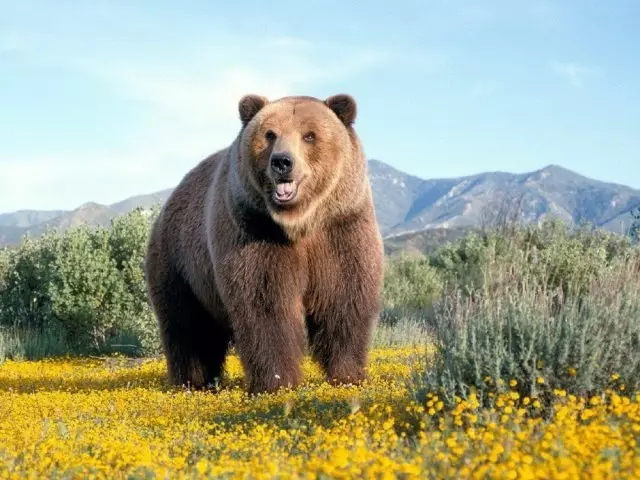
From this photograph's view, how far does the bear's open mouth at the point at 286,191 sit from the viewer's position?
7543mm

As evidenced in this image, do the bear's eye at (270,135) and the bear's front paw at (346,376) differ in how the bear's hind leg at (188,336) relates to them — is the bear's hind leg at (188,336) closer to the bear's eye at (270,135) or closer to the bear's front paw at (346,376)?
the bear's front paw at (346,376)

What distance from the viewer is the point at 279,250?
26.2 ft

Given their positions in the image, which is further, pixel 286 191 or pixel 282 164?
pixel 286 191

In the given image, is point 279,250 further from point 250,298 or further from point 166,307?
point 166,307

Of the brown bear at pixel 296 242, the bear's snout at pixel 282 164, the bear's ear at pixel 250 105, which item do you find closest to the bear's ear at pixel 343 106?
the brown bear at pixel 296 242

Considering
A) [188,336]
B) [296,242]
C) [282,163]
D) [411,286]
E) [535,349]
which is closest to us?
[535,349]

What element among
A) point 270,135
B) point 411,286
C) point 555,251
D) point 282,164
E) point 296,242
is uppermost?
point 270,135

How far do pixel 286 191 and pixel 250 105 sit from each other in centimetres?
112

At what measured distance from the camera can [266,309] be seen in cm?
801

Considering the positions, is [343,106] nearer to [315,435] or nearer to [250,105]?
[250,105]

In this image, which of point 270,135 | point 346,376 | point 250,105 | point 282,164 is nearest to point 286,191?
point 282,164

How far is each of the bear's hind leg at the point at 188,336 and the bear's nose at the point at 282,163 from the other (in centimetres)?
320

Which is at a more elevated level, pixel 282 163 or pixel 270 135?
pixel 270 135

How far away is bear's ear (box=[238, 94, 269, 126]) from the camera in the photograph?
321 inches
